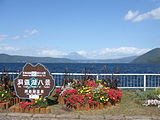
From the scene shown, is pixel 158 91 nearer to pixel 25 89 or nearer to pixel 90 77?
pixel 90 77

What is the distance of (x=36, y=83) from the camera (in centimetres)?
713

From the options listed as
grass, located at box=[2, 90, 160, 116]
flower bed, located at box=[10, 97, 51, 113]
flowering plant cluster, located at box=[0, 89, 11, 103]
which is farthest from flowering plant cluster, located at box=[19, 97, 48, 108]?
flowering plant cluster, located at box=[0, 89, 11, 103]

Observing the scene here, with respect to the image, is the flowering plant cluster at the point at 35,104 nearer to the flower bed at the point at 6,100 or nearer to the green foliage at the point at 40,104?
the green foliage at the point at 40,104

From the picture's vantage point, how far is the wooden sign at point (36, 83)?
7133mm

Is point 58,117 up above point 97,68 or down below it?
above

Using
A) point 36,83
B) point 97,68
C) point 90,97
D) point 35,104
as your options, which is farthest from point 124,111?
point 97,68

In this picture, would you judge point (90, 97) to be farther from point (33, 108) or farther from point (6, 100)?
point (6, 100)

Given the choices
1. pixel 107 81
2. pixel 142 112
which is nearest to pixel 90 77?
pixel 107 81

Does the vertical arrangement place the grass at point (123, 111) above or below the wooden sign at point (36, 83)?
below

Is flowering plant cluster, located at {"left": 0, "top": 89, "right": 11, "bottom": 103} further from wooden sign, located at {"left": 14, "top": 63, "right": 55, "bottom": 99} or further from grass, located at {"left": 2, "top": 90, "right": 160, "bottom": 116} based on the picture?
grass, located at {"left": 2, "top": 90, "right": 160, "bottom": 116}

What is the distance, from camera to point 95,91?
741cm

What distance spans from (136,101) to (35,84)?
4.05 meters

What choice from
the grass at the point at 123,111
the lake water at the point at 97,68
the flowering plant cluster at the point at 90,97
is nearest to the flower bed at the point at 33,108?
the grass at the point at 123,111

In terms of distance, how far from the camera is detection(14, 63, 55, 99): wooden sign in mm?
7133
